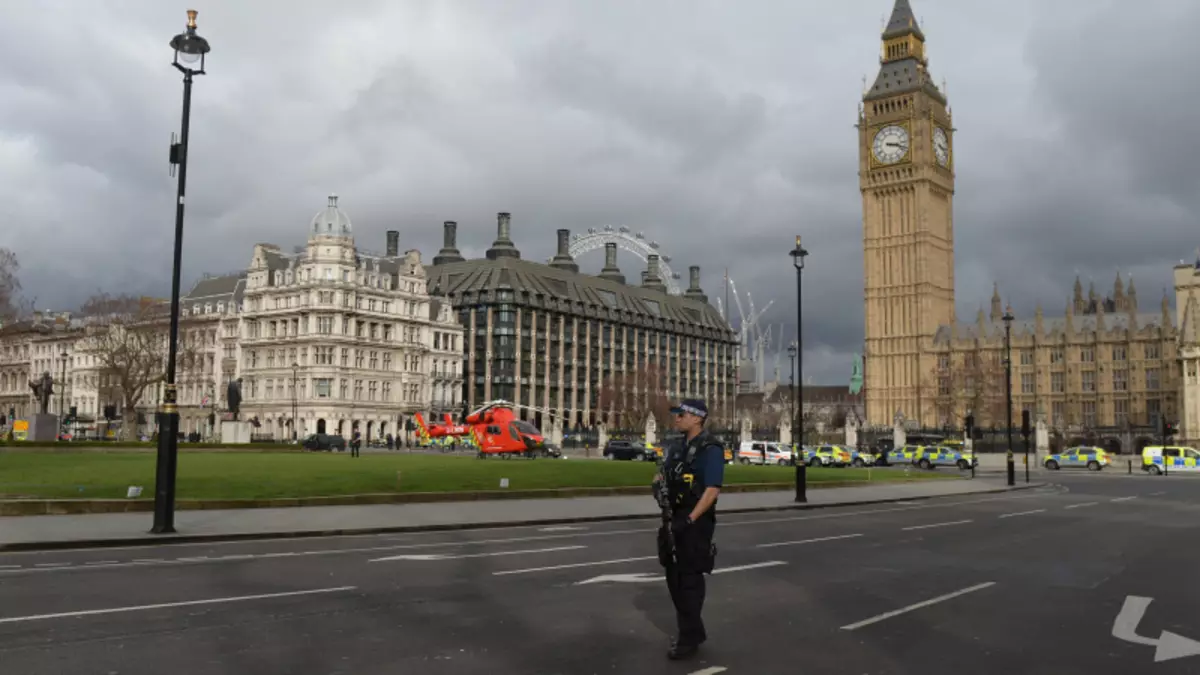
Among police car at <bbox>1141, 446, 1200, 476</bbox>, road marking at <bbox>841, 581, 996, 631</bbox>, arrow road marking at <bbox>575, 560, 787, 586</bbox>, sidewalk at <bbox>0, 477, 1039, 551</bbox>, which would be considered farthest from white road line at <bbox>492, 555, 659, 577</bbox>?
police car at <bbox>1141, 446, 1200, 476</bbox>

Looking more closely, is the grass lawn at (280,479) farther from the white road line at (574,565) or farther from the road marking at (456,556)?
the white road line at (574,565)

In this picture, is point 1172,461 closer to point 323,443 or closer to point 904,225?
point 323,443

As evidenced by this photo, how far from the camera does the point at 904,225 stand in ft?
460

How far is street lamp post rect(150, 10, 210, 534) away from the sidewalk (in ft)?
1.73

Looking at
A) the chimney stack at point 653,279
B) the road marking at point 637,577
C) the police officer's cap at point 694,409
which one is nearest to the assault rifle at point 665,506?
the police officer's cap at point 694,409

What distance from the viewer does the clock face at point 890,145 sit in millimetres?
139250

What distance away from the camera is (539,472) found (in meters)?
35.9

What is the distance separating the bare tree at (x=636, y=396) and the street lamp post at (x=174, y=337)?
108 meters

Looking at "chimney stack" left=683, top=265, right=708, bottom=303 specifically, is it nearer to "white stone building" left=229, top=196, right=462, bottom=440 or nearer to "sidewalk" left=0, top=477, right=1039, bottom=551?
"white stone building" left=229, top=196, right=462, bottom=440

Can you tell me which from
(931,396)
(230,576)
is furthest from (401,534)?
(931,396)

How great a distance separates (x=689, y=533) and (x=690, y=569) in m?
0.30

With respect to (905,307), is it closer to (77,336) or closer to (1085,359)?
(1085,359)

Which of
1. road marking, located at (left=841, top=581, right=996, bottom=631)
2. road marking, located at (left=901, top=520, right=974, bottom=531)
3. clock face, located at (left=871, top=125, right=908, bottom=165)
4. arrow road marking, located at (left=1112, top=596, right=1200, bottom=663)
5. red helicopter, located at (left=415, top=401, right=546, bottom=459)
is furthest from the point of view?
clock face, located at (left=871, top=125, right=908, bottom=165)

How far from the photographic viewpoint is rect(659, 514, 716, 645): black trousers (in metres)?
8.04
